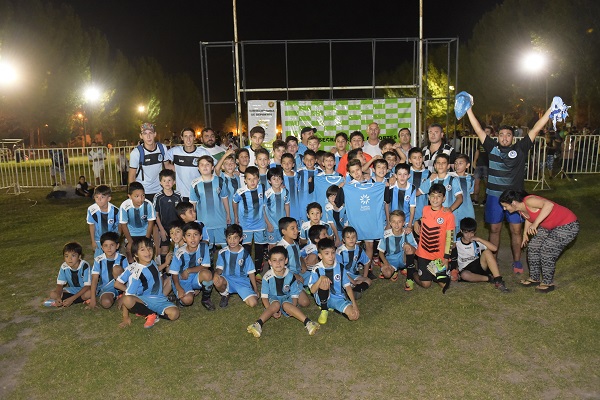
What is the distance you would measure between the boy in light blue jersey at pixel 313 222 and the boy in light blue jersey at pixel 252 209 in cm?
60

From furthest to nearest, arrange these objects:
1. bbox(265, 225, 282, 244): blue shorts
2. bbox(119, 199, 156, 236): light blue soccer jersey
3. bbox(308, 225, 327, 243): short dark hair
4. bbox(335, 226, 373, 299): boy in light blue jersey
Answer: bbox(265, 225, 282, 244): blue shorts < bbox(119, 199, 156, 236): light blue soccer jersey < bbox(308, 225, 327, 243): short dark hair < bbox(335, 226, 373, 299): boy in light blue jersey

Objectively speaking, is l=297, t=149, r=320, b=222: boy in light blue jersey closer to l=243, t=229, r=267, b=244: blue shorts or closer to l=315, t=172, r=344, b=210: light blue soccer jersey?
l=315, t=172, r=344, b=210: light blue soccer jersey

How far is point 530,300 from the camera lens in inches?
258

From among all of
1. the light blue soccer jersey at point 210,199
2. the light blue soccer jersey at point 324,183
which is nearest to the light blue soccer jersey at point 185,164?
the light blue soccer jersey at point 210,199

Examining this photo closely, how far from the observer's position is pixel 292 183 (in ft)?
26.6

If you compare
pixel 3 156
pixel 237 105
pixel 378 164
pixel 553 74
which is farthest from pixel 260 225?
pixel 553 74

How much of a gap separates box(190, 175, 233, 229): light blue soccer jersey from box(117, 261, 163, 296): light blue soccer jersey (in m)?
1.52

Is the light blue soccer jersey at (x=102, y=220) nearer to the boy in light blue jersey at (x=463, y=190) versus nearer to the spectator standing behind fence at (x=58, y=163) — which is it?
the boy in light blue jersey at (x=463, y=190)

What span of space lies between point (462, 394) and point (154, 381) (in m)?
2.83

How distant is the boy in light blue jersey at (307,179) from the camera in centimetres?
820

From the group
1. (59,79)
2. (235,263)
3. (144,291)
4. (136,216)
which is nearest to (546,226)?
(235,263)

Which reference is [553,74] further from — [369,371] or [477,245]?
[369,371]

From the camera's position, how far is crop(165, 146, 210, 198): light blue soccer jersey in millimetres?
8172

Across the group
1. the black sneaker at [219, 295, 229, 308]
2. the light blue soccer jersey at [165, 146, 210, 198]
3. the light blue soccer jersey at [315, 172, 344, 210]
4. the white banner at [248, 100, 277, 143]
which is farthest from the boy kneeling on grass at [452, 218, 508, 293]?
the white banner at [248, 100, 277, 143]
